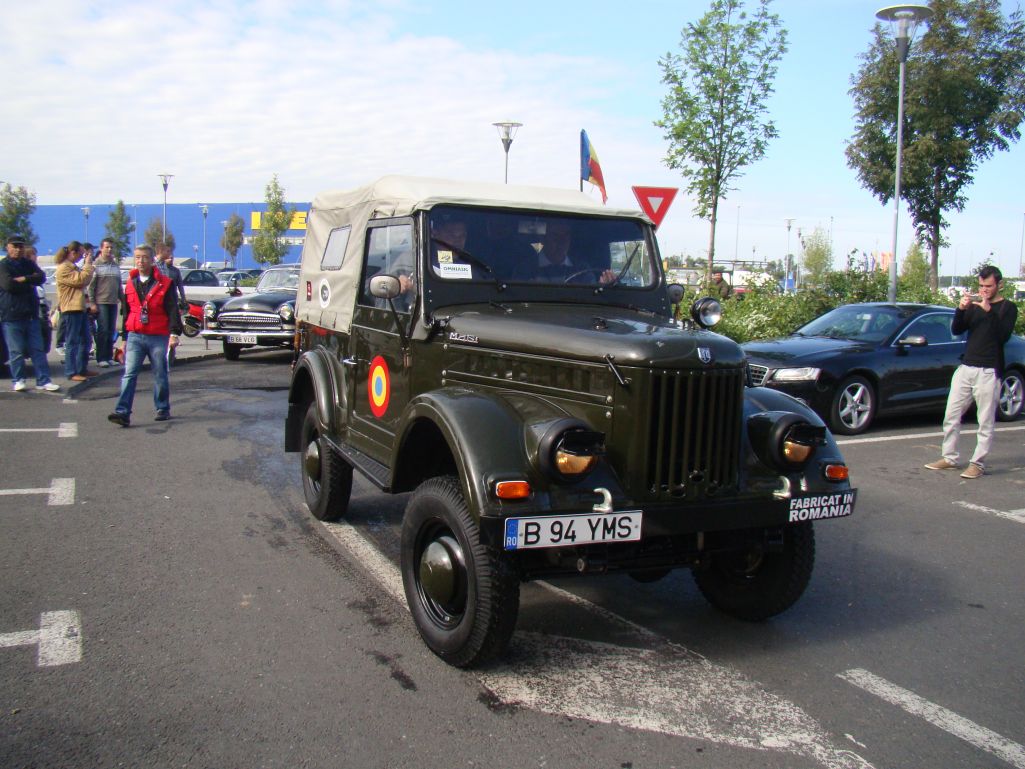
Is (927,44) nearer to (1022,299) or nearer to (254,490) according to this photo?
(1022,299)

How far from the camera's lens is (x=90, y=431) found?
9.07 metres

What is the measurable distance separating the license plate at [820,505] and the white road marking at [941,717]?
0.70m

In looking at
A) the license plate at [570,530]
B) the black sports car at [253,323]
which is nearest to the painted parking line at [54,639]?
the license plate at [570,530]

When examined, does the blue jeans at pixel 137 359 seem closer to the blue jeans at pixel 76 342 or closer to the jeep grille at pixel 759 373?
the blue jeans at pixel 76 342

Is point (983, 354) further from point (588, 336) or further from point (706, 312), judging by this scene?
point (588, 336)

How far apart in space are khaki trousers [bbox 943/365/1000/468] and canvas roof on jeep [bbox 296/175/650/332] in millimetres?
4286

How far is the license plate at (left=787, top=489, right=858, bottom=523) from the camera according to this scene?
385cm

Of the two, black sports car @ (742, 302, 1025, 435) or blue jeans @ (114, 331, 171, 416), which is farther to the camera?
black sports car @ (742, 302, 1025, 435)

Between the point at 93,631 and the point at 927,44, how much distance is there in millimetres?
25191

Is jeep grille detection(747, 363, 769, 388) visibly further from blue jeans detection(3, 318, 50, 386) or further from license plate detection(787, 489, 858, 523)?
blue jeans detection(3, 318, 50, 386)

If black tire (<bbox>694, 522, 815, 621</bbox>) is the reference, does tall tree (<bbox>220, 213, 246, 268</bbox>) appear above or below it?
above

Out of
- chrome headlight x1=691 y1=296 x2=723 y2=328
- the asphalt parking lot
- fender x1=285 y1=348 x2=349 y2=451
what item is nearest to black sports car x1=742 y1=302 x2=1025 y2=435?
the asphalt parking lot

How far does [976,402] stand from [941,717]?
5.26 m

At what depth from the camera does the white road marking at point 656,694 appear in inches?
129
